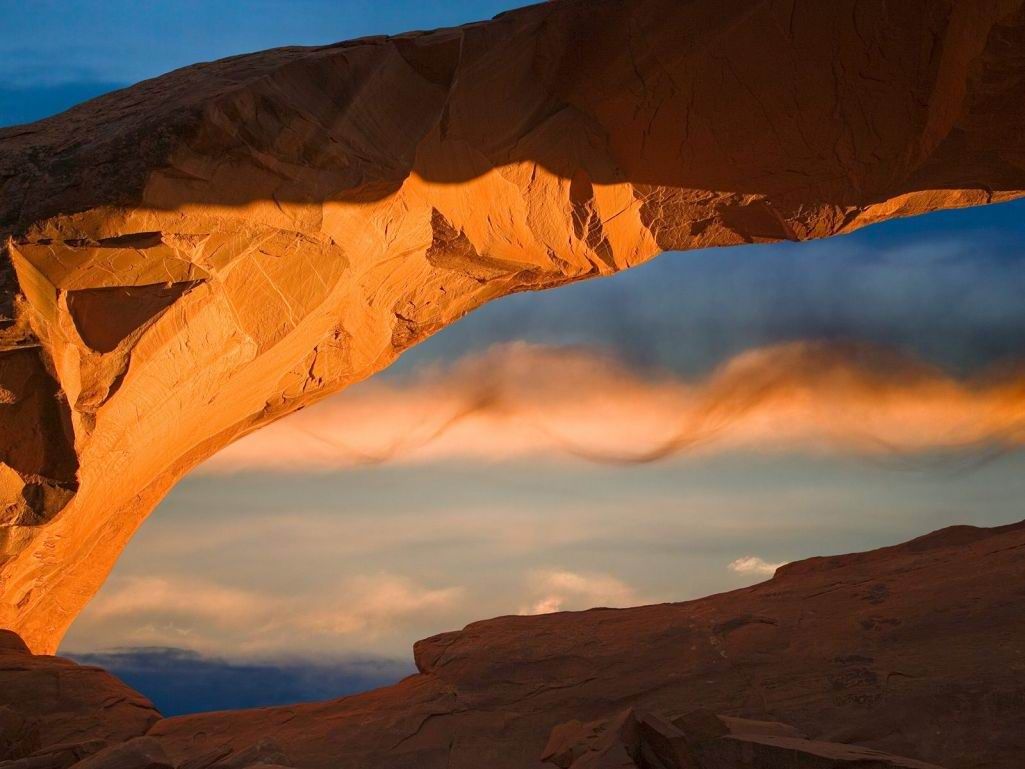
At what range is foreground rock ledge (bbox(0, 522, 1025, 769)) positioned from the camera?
521cm

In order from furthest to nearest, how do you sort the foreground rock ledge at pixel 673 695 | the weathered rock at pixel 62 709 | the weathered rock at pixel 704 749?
1. the weathered rock at pixel 62 709
2. the foreground rock ledge at pixel 673 695
3. the weathered rock at pixel 704 749

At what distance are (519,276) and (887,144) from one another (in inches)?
142

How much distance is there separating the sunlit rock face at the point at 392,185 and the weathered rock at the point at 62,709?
978 millimetres

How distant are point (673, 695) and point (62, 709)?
15.0ft

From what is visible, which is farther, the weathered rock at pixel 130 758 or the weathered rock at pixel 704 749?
the weathered rock at pixel 130 758

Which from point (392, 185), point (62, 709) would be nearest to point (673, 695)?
point (392, 185)

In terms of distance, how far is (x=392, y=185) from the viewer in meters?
6.96

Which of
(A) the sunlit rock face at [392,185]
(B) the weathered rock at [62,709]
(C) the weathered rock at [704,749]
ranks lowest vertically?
(C) the weathered rock at [704,749]

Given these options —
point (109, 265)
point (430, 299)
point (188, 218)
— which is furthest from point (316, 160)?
point (430, 299)

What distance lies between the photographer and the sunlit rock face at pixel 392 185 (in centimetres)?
623

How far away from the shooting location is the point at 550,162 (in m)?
7.93

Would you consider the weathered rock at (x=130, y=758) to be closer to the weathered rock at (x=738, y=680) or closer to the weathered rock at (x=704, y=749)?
the weathered rock at (x=738, y=680)

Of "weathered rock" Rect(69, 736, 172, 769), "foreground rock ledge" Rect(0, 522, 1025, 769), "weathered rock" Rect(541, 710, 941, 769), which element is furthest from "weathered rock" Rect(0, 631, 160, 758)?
"weathered rock" Rect(541, 710, 941, 769)

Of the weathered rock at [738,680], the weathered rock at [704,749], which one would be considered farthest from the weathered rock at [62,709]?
the weathered rock at [704,749]
